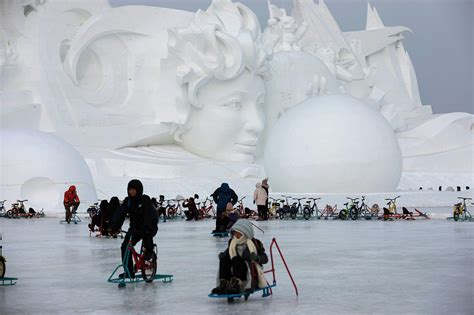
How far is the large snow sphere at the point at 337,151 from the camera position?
26812mm

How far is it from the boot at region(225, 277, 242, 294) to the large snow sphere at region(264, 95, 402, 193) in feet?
65.9

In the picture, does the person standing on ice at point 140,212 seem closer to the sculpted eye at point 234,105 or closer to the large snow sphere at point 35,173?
the large snow sphere at point 35,173

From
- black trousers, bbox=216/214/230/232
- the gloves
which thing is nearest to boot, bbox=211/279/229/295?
the gloves

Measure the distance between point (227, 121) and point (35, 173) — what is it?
12.9 m

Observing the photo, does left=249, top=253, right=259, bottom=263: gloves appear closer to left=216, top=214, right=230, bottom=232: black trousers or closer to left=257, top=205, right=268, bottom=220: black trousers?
left=216, top=214, right=230, bottom=232: black trousers

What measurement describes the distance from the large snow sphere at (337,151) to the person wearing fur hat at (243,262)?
1985cm

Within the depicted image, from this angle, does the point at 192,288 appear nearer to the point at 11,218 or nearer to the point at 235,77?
the point at 11,218

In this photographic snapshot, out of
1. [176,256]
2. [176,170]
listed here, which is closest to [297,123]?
[176,170]

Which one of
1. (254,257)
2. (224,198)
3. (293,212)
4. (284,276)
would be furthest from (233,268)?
(293,212)

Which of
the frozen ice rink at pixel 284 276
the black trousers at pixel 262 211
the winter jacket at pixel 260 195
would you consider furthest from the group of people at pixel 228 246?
the black trousers at pixel 262 211

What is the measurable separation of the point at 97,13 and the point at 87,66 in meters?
2.46

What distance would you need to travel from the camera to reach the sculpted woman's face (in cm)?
3716

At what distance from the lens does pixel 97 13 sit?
37.8 metres

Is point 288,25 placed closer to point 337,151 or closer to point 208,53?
point 208,53
